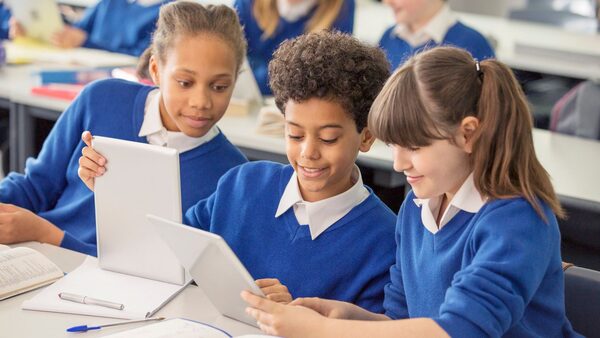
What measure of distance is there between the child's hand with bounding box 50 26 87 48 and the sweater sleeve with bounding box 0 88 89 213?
5.54 feet

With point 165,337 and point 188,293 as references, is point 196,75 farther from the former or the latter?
point 165,337

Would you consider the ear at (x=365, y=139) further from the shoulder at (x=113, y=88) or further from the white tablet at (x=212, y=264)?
the shoulder at (x=113, y=88)

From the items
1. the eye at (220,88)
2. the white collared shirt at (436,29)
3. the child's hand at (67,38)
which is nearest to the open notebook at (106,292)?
the eye at (220,88)

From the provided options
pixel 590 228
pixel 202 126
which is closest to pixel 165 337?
pixel 202 126

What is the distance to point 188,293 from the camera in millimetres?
1584

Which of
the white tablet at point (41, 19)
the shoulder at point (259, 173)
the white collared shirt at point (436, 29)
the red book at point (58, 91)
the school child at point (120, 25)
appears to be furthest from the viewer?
the school child at point (120, 25)

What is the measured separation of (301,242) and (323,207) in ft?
0.26

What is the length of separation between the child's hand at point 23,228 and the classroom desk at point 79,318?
281 mm

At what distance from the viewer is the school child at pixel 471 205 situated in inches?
48.3

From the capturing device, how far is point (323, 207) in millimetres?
1653

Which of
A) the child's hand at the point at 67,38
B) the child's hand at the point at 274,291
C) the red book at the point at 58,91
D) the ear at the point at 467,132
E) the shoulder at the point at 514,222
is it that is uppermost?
the ear at the point at 467,132

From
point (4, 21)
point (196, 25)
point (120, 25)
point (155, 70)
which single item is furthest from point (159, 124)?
point (4, 21)

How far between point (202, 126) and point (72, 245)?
360mm

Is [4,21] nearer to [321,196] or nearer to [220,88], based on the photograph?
[220,88]
